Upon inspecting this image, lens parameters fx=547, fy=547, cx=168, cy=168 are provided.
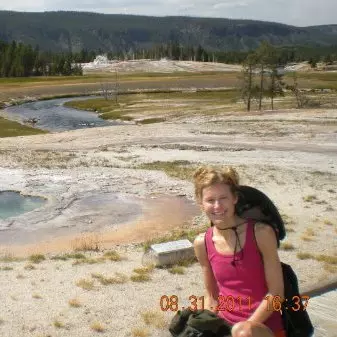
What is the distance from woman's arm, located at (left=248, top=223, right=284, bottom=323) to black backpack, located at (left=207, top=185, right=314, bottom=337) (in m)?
0.13

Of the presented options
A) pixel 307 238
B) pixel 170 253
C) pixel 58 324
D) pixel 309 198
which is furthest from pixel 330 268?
pixel 309 198

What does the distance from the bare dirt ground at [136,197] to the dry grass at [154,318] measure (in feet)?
0.10

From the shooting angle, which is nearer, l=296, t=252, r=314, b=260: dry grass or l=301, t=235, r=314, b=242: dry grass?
l=296, t=252, r=314, b=260: dry grass

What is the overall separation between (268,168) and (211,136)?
13.8 metres

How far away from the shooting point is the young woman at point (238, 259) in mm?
4566

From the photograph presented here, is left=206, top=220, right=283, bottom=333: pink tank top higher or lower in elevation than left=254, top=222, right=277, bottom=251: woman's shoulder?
lower

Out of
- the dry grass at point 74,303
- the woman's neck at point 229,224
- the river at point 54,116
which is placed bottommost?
the river at point 54,116

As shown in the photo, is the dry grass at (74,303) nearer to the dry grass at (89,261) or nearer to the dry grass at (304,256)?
the dry grass at (89,261)

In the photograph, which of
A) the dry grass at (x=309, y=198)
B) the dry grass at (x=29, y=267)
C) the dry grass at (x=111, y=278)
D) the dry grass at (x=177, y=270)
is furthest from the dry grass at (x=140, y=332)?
the dry grass at (x=309, y=198)

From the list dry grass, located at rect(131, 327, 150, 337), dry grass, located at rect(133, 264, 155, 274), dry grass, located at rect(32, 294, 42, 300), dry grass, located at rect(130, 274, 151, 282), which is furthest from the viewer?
dry grass, located at rect(133, 264, 155, 274)

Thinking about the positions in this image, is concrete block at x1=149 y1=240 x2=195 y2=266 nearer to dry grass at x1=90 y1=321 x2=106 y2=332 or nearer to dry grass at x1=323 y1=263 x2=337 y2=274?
dry grass at x1=323 y1=263 x2=337 y2=274

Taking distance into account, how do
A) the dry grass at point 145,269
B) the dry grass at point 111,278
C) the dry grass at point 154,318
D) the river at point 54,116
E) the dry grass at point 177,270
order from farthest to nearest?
the river at point 54,116, the dry grass at point 145,269, the dry grass at point 177,270, the dry grass at point 111,278, the dry grass at point 154,318

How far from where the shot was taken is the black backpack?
15.6 feet
